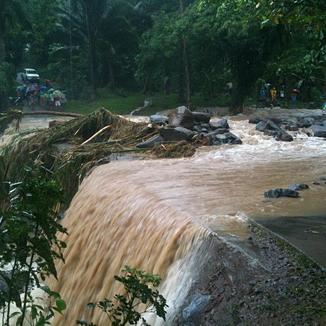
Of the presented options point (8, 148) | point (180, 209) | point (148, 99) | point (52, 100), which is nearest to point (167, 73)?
point (148, 99)

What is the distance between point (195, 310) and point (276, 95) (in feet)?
77.6

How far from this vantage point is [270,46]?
20.1m

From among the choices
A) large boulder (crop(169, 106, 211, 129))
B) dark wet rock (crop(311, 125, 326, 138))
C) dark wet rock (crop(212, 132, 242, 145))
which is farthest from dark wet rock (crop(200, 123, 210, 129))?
dark wet rock (crop(311, 125, 326, 138))

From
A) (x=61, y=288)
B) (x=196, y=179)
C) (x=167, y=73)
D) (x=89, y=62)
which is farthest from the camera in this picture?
(x=89, y=62)

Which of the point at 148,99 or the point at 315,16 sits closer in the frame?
the point at 315,16

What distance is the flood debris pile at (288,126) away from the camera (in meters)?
12.6

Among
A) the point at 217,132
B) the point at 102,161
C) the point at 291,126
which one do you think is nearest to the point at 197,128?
the point at 217,132

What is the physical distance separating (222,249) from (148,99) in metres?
27.9

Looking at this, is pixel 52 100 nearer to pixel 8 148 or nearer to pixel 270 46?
pixel 270 46

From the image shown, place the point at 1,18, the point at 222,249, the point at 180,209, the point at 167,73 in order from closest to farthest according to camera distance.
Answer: the point at 222,249
the point at 180,209
the point at 1,18
the point at 167,73

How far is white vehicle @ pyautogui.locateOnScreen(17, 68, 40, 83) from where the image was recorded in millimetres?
33562

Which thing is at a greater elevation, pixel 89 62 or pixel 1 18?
pixel 1 18

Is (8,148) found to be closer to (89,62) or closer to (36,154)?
(36,154)

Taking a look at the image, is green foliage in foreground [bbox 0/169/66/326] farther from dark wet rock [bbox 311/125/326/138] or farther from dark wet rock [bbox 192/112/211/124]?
dark wet rock [bbox 311/125/326/138]
